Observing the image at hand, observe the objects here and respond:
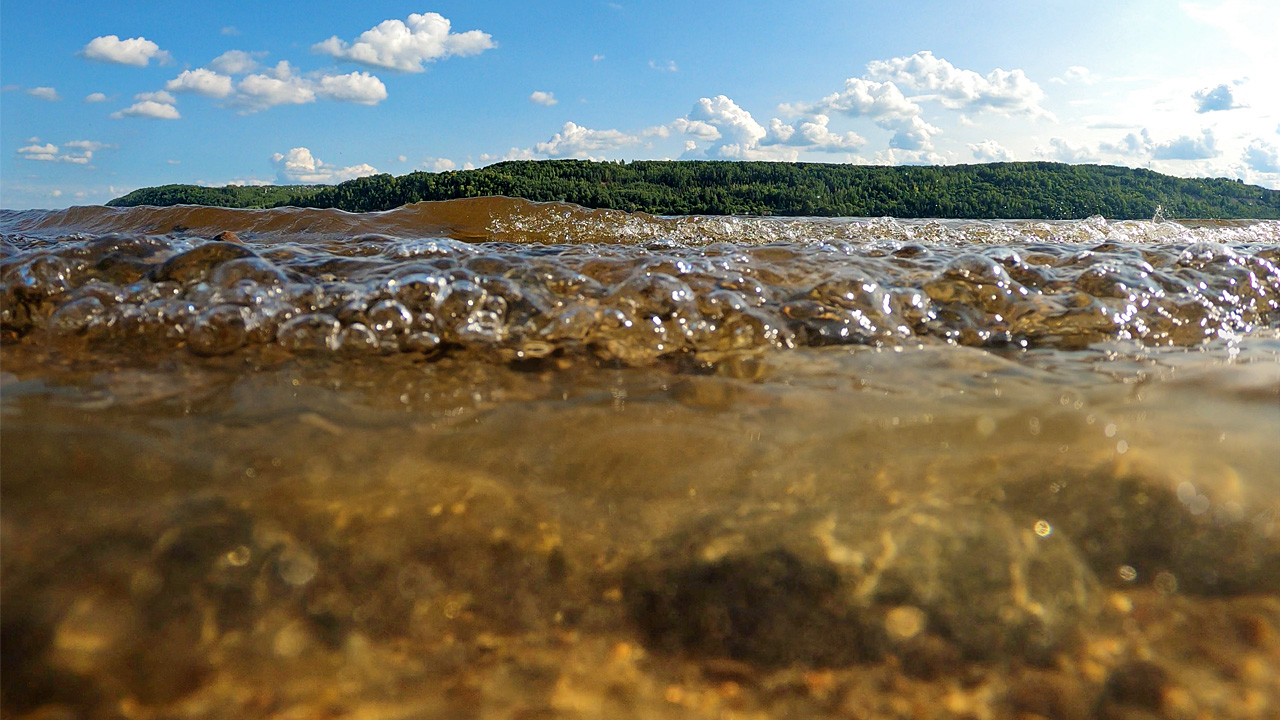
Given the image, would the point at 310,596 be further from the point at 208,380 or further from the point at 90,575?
the point at 208,380

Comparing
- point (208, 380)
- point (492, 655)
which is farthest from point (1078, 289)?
point (208, 380)

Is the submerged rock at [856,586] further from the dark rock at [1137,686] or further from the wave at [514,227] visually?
the wave at [514,227]

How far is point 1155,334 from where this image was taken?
6.21 ft

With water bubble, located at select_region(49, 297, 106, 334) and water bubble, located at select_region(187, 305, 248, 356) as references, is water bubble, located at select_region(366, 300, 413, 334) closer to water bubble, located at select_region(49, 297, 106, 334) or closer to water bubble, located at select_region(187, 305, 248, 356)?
water bubble, located at select_region(187, 305, 248, 356)

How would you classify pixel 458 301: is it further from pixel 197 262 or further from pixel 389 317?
pixel 197 262

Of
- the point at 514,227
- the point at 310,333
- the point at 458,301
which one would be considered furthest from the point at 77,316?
the point at 514,227

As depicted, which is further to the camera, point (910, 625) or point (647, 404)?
point (647, 404)

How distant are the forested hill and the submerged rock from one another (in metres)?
18.0

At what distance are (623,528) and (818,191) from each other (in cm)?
2818

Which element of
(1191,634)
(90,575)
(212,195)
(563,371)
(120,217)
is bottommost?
(1191,634)

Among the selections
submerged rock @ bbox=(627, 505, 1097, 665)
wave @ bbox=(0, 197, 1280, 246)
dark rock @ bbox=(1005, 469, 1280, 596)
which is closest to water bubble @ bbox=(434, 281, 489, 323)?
submerged rock @ bbox=(627, 505, 1097, 665)

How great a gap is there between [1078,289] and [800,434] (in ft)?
5.21

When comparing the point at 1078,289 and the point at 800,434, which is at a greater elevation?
the point at 1078,289

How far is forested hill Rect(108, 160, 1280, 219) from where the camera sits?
63.9ft
